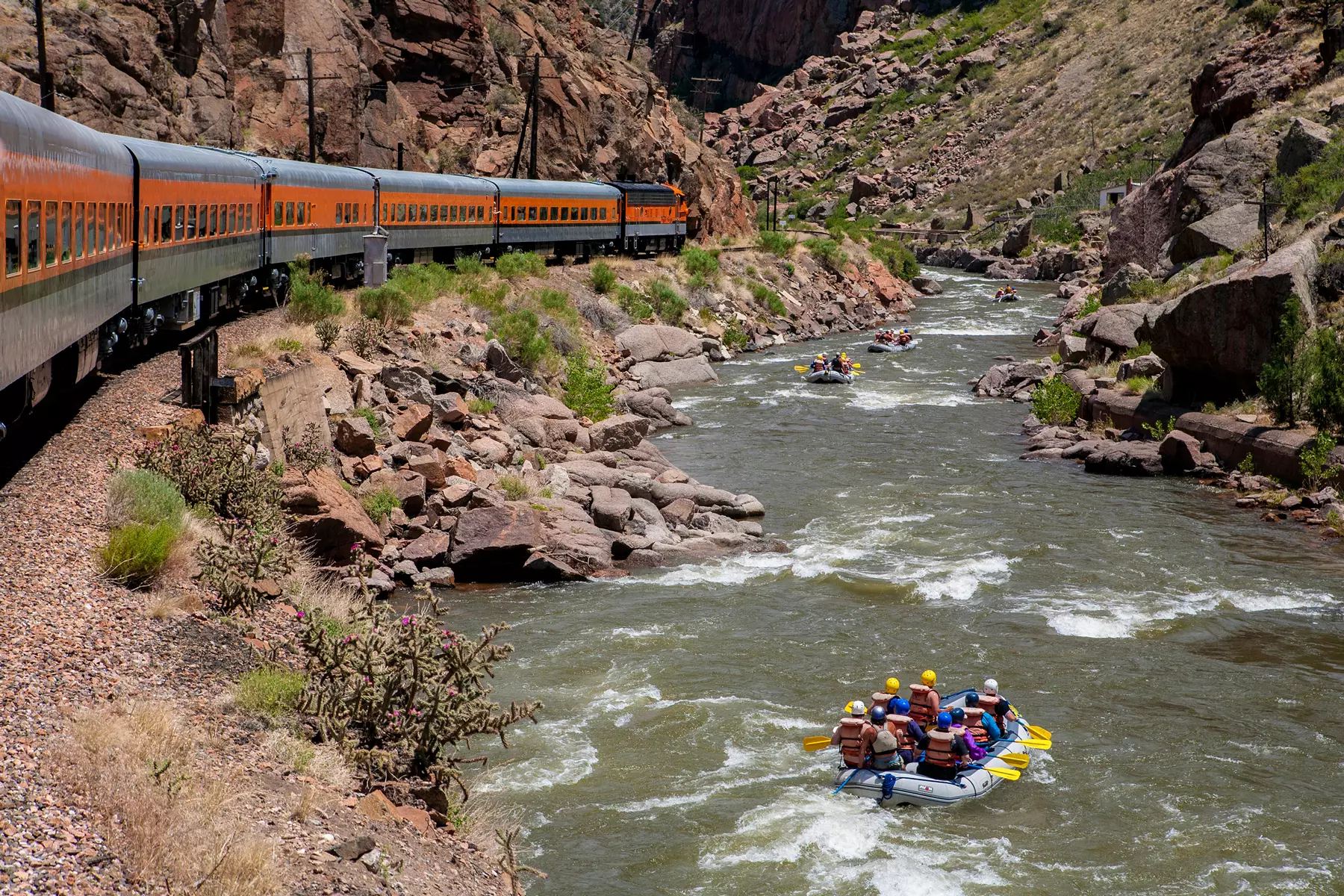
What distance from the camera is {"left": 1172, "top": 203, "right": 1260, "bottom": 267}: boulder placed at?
36438 mm

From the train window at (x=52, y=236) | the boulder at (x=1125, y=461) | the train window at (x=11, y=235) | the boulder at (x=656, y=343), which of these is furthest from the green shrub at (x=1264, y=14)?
the train window at (x=11, y=235)

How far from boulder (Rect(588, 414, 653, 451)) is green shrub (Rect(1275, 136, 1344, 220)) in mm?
18097

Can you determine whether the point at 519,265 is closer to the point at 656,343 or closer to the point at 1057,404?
the point at 656,343

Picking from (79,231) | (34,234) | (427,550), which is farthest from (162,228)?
(34,234)

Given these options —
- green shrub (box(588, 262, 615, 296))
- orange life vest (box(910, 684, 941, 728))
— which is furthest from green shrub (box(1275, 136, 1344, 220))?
orange life vest (box(910, 684, 941, 728))

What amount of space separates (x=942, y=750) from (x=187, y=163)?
15.4 metres

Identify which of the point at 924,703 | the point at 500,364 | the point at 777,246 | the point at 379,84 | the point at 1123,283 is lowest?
the point at 924,703

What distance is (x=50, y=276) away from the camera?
13133mm

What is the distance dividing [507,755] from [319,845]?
196 inches

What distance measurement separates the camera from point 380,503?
61.4 feet

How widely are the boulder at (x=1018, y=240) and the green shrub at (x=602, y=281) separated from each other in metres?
51.9

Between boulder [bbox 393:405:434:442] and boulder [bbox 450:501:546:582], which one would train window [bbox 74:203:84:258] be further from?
boulder [bbox 393:405:434:442]

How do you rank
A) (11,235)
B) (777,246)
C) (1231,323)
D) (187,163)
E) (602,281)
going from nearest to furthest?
(11,235) < (187,163) < (1231,323) < (602,281) < (777,246)

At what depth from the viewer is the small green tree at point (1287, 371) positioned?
2608cm
